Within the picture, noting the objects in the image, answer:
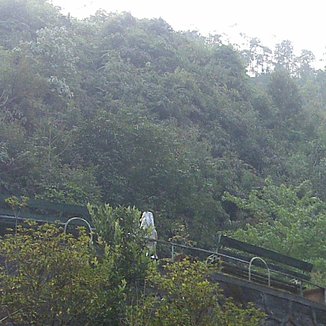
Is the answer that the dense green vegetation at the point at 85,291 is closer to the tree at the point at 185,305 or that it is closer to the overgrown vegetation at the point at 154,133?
the tree at the point at 185,305

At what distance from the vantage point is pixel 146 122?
71.5 feet

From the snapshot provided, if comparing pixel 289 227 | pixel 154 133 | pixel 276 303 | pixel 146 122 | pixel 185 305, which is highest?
pixel 146 122

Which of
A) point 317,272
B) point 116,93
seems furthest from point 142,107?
point 317,272

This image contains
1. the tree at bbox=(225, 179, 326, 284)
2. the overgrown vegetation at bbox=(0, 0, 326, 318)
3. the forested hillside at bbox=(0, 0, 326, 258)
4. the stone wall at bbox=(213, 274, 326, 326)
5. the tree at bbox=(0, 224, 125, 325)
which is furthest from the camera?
the forested hillside at bbox=(0, 0, 326, 258)

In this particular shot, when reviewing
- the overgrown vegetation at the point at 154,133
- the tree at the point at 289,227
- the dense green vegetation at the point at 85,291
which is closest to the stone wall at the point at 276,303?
the tree at the point at 289,227

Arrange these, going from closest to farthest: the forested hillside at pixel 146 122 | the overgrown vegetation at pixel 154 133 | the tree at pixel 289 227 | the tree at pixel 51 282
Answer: the tree at pixel 51 282, the tree at pixel 289 227, the overgrown vegetation at pixel 154 133, the forested hillside at pixel 146 122

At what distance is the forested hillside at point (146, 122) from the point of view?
19.9m

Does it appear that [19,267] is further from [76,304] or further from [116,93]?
[116,93]

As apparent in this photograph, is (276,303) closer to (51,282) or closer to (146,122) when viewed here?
(51,282)

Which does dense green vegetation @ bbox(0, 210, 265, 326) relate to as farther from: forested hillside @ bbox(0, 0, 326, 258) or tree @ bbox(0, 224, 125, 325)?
forested hillside @ bbox(0, 0, 326, 258)

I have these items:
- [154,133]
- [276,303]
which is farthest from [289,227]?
[154,133]

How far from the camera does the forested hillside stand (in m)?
19.9

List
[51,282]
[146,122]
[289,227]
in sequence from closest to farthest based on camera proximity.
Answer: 1. [51,282]
2. [289,227]
3. [146,122]

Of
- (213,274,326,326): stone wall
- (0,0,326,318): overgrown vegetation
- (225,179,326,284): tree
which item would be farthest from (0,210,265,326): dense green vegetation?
(225,179,326,284): tree
